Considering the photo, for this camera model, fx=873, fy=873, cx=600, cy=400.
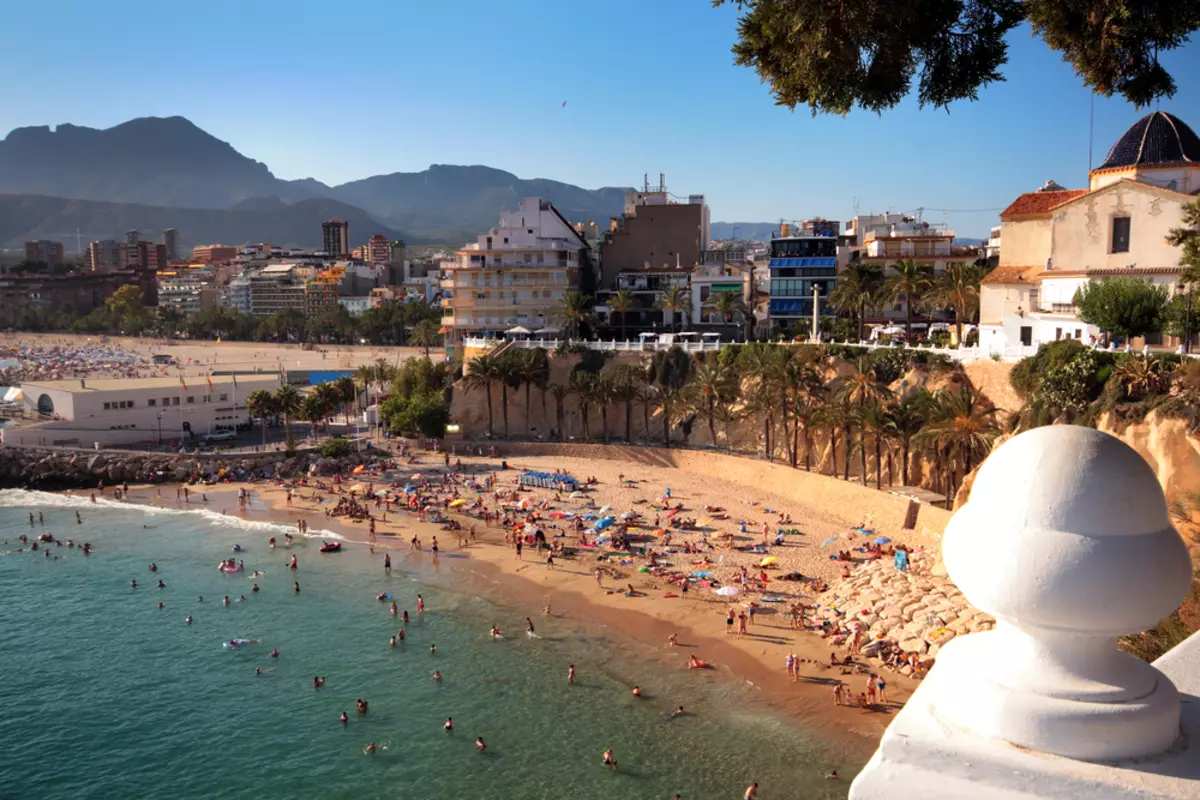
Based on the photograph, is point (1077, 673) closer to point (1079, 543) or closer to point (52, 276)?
point (1079, 543)

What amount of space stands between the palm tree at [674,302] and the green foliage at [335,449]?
24.3 m

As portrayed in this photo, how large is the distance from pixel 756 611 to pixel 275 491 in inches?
1139

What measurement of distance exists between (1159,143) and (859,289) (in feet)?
57.9

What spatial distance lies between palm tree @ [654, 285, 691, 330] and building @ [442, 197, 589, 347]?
673 centimetres

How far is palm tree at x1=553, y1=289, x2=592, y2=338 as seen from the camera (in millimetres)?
58625

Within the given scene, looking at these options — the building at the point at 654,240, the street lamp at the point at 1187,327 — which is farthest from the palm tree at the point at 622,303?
the street lamp at the point at 1187,327

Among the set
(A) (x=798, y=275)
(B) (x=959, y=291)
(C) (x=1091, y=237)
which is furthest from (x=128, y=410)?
(C) (x=1091, y=237)

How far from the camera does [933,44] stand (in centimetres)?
769

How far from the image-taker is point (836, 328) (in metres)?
52.9

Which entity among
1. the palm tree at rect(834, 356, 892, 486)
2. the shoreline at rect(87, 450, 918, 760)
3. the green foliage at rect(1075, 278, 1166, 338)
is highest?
the green foliage at rect(1075, 278, 1166, 338)

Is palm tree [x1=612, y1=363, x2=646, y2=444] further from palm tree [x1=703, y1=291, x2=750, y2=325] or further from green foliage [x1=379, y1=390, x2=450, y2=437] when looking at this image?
palm tree [x1=703, y1=291, x2=750, y2=325]

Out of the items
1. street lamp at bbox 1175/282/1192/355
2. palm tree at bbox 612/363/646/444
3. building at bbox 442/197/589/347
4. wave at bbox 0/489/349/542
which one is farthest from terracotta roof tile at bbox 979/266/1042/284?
building at bbox 442/197/589/347

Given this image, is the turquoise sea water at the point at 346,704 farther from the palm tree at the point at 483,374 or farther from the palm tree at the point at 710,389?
the palm tree at the point at 483,374

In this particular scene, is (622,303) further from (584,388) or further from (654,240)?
(584,388)
